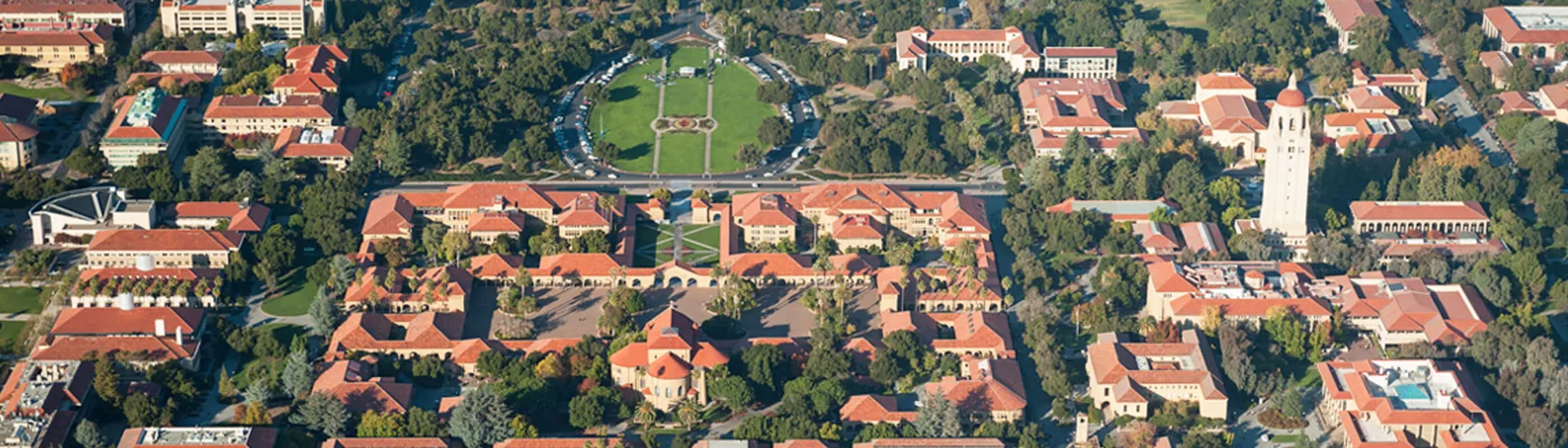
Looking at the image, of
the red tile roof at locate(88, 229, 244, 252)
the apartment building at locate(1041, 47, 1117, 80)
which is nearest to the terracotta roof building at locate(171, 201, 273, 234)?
the red tile roof at locate(88, 229, 244, 252)

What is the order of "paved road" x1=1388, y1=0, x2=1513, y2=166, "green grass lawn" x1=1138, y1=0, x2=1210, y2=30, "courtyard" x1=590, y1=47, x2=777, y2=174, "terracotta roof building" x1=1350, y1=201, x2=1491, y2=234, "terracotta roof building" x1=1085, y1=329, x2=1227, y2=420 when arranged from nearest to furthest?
"terracotta roof building" x1=1085, y1=329, x2=1227, y2=420, "terracotta roof building" x1=1350, y1=201, x2=1491, y2=234, "courtyard" x1=590, y1=47, x2=777, y2=174, "paved road" x1=1388, y1=0, x2=1513, y2=166, "green grass lawn" x1=1138, y1=0, x2=1210, y2=30

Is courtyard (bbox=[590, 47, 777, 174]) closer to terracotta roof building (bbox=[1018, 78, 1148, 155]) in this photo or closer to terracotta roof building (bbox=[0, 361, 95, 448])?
terracotta roof building (bbox=[1018, 78, 1148, 155])

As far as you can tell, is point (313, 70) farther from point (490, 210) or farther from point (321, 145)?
point (490, 210)

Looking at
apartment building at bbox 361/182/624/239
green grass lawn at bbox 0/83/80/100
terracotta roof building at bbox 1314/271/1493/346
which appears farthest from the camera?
green grass lawn at bbox 0/83/80/100

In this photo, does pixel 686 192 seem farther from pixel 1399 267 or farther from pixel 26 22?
pixel 26 22

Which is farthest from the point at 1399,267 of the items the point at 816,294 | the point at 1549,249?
the point at 816,294

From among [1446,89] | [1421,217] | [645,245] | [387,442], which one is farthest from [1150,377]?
[1446,89]
